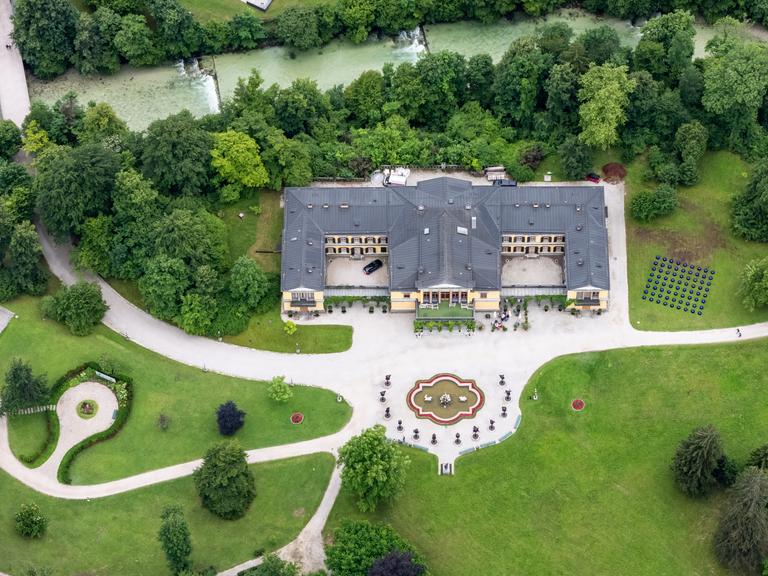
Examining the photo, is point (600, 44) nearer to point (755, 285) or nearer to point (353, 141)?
point (353, 141)

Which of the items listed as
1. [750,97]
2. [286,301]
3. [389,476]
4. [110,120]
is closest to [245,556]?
[389,476]

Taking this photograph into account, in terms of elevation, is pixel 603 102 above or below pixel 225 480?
above

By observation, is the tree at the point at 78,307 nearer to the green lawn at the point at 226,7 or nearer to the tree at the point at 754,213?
the green lawn at the point at 226,7

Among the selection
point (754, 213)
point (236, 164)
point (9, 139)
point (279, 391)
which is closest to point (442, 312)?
point (279, 391)

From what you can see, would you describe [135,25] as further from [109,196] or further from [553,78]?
[553,78]

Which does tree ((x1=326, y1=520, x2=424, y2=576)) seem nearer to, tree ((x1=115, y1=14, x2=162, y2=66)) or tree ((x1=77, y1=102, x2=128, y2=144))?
tree ((x1=77, y1=102, x2=128, y2=144))

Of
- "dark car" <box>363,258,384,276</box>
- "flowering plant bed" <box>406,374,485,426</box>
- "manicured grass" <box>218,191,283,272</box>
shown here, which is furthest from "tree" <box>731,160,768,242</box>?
"manicured grass" <box>218,191,283,272</box>

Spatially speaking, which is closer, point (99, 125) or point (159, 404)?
point (159, 404)

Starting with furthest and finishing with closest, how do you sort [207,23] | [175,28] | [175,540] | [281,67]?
[281,67], [207,23], [175,28], [175,540]
